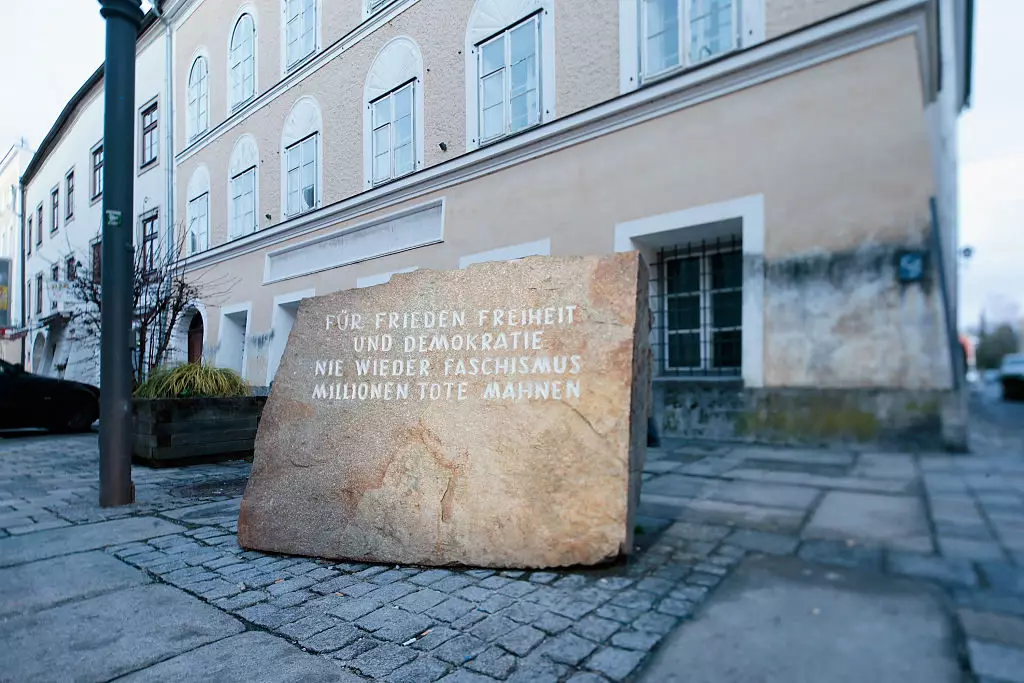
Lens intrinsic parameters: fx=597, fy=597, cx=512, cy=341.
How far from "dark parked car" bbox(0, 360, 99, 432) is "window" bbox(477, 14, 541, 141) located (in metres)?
7.97

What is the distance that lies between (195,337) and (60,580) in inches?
637

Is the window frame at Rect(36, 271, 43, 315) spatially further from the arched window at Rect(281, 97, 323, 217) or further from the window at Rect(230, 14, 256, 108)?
the arched window at Rect(281, 97, 323, 217)

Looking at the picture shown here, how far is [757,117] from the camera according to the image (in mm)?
6605

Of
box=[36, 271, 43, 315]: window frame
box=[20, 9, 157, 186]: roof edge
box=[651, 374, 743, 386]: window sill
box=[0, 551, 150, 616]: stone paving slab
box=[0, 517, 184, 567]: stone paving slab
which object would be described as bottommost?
box=[0, 517, 184, 567]: stone paving slab

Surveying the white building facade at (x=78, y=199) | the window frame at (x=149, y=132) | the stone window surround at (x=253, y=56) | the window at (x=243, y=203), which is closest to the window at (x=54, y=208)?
the white building facade at (x=78, y=199)

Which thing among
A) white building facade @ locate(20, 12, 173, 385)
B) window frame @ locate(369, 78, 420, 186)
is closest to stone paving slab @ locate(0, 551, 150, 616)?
window frame @ locate(369, 78, 420, 186)

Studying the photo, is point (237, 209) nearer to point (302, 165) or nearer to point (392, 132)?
point (302, 165)

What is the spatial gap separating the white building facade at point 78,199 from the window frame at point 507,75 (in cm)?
785

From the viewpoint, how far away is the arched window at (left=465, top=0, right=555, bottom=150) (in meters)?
8.59

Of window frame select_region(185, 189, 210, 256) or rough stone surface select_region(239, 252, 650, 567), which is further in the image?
window frame select_region(185, 189, 210, 256)

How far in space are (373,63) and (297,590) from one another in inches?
441

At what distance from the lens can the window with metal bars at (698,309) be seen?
24.4ft

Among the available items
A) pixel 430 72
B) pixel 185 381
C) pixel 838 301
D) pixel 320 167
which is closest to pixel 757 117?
pixel 838 301

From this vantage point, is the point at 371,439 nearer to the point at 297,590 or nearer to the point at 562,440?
the point at 297,590
